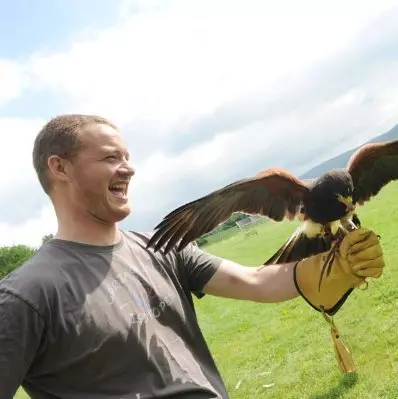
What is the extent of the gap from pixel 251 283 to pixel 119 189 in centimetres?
Result: 85

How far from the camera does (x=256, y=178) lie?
4137mm

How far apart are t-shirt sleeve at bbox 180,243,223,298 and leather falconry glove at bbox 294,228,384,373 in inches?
17.6

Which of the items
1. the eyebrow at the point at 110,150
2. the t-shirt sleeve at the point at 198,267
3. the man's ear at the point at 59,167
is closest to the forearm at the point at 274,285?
the t-shirt sleeve at the point at 198,267

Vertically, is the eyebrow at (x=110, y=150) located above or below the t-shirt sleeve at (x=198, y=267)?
above

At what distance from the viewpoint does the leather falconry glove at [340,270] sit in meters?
2.72

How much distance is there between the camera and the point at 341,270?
9.25 feet

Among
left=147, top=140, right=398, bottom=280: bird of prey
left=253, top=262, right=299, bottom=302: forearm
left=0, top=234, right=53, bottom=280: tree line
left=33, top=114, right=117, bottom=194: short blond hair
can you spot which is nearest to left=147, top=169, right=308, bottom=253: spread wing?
left=147, top=140, right=398, bottom=280: bird of prey

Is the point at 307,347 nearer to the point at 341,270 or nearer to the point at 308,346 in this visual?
the point at 308,346

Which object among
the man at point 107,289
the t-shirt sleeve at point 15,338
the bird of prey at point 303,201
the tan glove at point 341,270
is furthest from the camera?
the bird of prey at point 303,201

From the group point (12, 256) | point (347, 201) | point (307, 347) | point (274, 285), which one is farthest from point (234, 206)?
point (12, 256)

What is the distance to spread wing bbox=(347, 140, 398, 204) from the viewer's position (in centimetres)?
424

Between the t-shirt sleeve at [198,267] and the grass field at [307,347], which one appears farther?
the grass field at [307,347]

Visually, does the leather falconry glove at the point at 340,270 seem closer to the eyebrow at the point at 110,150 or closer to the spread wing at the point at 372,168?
the eyebrow at the point at 110,150

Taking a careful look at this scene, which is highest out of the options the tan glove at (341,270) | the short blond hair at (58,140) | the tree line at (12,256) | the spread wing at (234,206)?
the tree line at (12,256)
